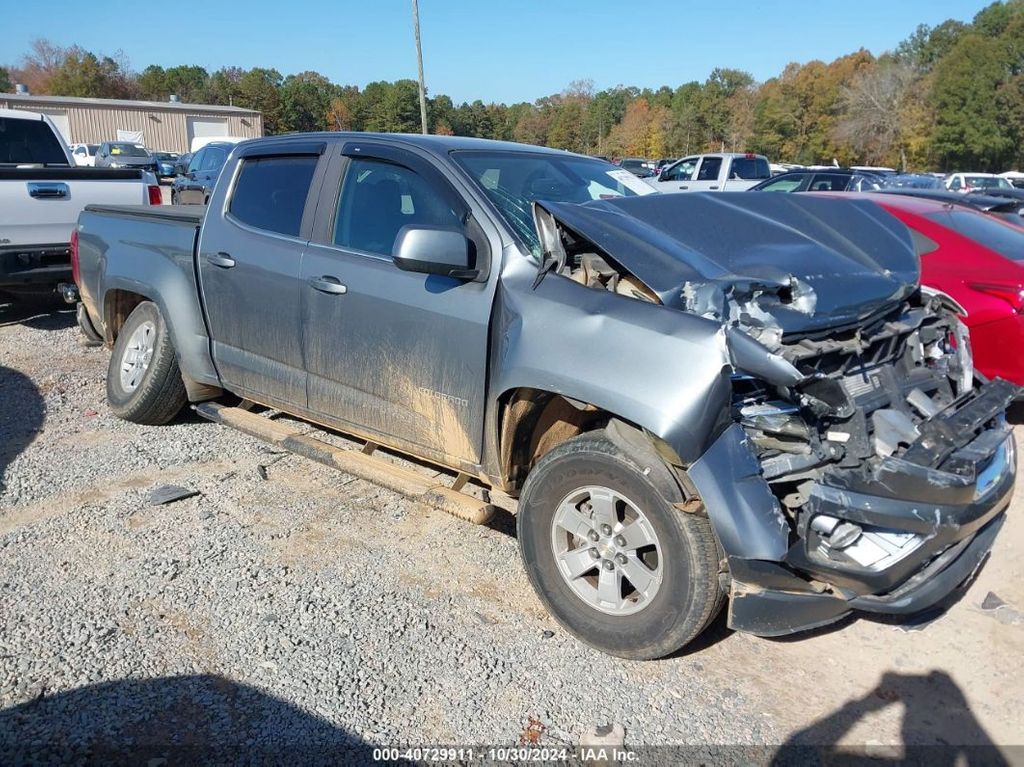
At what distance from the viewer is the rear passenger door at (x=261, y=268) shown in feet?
13.9

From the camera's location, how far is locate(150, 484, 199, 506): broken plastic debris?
4.38m

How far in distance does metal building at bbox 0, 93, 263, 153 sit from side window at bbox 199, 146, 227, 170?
3248 centimetres

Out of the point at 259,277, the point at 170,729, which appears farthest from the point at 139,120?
the point at 170,729

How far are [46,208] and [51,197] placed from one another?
117 mm

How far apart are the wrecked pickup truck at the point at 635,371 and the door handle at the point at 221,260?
0.06ft

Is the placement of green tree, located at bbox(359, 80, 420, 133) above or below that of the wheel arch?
above

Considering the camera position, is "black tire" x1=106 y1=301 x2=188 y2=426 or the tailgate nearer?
"black tire" x1=106 y1=301 x2=188 y2=426

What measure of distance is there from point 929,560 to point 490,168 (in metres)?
2.55

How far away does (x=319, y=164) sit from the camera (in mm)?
4234

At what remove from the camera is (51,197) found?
7602 millimetres

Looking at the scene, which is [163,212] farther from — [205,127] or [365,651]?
[205,127]

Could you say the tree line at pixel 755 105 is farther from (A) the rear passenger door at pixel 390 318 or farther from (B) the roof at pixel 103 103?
(A) the rear passenger door at pixel 390 318

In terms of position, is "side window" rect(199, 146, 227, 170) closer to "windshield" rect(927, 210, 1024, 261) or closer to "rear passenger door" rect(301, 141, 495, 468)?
Answer: "rear passenger door" rect(301, 141, 495, 468)

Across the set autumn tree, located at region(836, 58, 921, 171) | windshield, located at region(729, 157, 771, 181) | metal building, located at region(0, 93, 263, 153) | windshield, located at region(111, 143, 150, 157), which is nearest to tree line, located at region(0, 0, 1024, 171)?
autumn tree, located at region(836, 58, 921, 171)
